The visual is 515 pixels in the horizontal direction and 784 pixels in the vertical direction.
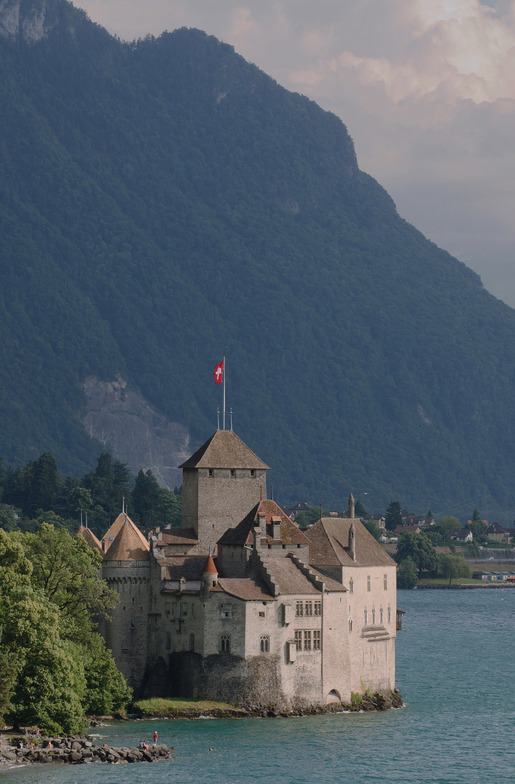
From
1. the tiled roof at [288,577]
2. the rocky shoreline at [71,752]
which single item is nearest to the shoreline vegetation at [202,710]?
the tiled roof at [288,577]

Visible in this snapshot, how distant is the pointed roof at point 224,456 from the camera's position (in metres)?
108

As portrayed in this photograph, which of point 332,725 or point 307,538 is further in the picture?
point 307,538

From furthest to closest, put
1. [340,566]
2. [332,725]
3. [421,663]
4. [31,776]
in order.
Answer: [421,663] → [340,566] → [332,725] → [31,776]

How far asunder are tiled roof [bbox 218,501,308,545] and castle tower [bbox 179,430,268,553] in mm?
2923

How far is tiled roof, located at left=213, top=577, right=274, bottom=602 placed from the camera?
96.1 m

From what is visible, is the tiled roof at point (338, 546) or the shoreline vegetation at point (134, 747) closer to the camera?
the shoreline vegetation at point (134, 747)

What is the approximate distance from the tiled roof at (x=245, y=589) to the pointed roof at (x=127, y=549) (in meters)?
7.92

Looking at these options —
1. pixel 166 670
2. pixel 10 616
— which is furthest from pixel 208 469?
pixel 10 616

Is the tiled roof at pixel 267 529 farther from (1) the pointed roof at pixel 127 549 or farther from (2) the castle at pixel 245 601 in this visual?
(1) the pointed roof at pixel 127 549

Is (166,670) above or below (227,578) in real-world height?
below

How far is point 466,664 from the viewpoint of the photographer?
143875 millimetres

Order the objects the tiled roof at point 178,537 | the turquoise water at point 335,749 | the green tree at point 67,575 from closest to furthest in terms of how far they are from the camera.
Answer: the turquoise water at point 335,749
the green tree at point 67,575
the tiled roof at point 178,537

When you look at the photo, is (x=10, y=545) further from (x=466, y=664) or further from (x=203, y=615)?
(x=466, y=664)

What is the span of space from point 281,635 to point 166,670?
8.66 m
